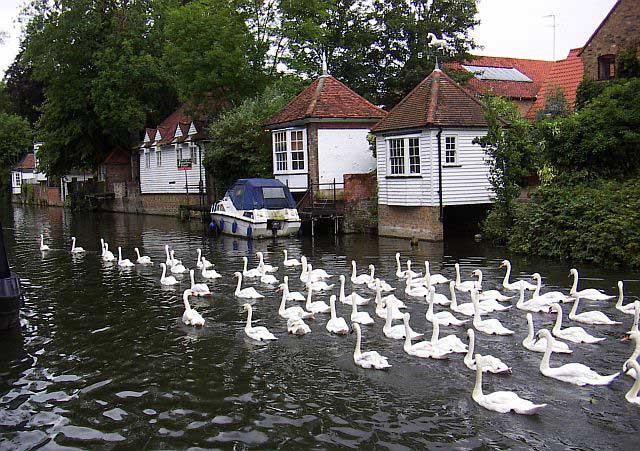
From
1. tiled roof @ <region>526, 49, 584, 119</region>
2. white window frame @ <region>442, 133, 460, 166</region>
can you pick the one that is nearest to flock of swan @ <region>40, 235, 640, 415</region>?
white window frame @ <region>442, 133, 460, 166</region>

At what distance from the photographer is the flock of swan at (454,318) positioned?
10.7 m

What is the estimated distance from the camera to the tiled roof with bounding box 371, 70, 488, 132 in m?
27.0

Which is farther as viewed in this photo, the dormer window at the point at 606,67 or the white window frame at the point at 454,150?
the dormer window at the point at 606,67

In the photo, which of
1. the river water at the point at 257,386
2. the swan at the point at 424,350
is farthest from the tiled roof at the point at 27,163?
the swan at the point at 424,350

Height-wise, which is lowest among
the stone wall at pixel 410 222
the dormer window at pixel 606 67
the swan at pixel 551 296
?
the swan at pixel 551 296

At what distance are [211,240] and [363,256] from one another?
31.2 feet

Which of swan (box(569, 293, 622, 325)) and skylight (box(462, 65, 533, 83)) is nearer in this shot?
swan (box(569, 293, 622, 325))

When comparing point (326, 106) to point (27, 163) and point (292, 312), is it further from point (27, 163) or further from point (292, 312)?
point (27, 163)

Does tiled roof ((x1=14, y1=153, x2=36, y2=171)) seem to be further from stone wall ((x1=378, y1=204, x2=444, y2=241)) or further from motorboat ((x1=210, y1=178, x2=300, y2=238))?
stone wall ((x1=378, y1=204, x2=444, y2=241))

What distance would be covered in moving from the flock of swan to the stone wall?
272 inches

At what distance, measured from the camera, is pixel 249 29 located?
140 ft

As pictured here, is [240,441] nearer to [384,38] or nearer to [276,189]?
[276,189]

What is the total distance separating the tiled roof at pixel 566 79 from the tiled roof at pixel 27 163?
197ft

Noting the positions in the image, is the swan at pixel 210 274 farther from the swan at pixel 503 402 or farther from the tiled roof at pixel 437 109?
the swan at pixel 503 402
